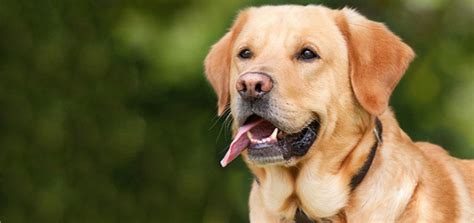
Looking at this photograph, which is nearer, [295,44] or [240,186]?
[295,44]

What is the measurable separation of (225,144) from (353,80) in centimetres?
272

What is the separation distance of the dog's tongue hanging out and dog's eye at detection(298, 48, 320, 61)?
30cm

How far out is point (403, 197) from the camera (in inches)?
166

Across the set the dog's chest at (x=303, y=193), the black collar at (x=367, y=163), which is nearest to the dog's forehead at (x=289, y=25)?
the black collar at (x=367, y=163)

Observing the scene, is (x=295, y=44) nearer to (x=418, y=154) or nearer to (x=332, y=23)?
(x=332, y=23)

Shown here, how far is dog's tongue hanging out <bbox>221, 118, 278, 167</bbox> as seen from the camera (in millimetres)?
4133

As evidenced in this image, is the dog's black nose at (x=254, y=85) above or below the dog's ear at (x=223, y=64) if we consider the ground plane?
above

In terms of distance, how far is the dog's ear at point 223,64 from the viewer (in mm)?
4562

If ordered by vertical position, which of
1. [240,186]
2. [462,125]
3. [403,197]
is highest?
[403,197]

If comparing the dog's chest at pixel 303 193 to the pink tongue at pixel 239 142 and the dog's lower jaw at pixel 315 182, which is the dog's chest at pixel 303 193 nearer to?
the dog's lower jaw at pixel 315 182

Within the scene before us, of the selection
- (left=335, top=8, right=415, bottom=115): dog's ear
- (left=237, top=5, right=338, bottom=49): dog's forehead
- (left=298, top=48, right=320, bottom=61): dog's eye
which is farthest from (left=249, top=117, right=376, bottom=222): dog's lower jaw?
(left=237, top=5, right=338, bottom=49): dog's forehead

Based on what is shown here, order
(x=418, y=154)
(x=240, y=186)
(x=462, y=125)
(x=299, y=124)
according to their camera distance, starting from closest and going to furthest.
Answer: (x=299, y=124), (x=418, y=154), (x=462, y=125), (x=240, y=186)

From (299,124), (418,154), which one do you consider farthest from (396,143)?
(299,124)

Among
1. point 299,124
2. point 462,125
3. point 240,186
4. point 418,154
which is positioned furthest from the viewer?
point 240,186
